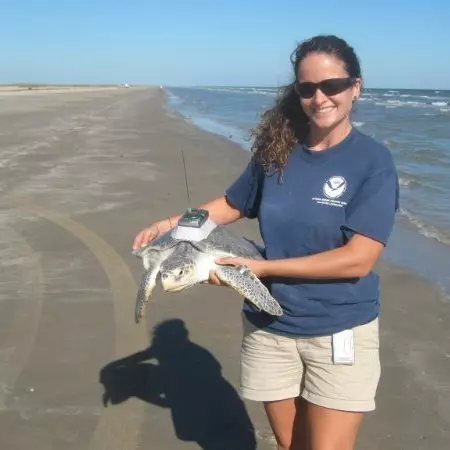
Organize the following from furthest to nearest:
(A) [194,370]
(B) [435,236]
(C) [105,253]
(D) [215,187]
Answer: (D) [215,187]
(B) [435,236]
(C) [105,253]
(A) [194,370]

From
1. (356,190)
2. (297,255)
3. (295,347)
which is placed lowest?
(295,347)

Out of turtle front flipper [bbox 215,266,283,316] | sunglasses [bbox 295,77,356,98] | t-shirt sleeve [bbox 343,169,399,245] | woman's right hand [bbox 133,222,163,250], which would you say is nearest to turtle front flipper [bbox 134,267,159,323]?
woman's right hand [bbox 133,222,163,250]

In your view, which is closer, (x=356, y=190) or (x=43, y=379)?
(x=356, y=190)

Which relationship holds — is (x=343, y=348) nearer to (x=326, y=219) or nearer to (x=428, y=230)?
(x=326, y=219)

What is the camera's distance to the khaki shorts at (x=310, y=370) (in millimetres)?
2844

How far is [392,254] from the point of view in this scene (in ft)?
27.1

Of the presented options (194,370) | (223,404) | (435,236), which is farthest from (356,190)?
(435,236)

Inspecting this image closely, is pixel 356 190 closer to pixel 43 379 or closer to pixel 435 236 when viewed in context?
pixel 43 379

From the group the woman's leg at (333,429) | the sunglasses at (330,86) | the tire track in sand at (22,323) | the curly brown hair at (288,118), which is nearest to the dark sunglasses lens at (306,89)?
the sunglasses at (330,86)

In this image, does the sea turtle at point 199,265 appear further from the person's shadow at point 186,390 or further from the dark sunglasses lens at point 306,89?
the person's shadow at point 186,390

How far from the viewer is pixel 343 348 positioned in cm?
282

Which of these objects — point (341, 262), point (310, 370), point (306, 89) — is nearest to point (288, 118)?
point (306, 89)

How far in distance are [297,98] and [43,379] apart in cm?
298

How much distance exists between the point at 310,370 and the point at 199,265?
755 mm
